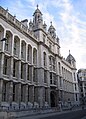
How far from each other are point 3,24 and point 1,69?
329 inches

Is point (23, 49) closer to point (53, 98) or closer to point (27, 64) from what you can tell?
point (27, 64)

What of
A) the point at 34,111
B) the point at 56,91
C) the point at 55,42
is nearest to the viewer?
the point at 34,111

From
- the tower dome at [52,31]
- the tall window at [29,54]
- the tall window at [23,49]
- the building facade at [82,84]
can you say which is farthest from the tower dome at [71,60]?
the tall window at [23,49]

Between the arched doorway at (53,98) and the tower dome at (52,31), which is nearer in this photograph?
the arched doorway at (53,98)

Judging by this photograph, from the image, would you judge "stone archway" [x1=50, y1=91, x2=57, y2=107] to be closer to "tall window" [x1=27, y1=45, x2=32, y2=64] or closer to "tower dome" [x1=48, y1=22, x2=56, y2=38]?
"tall window" [x1=27, y1=45, x2=32, y2=64]

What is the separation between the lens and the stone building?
1217 inches

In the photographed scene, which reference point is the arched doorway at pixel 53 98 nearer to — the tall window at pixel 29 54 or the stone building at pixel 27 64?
the stone building at pixel 27 64

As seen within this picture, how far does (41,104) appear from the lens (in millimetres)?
38844

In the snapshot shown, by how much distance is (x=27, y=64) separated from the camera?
121ft

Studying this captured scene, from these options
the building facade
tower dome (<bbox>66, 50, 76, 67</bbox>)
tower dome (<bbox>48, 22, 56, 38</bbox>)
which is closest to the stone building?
tower dome (<bbox>48, 22, 56, 38</bbox>)

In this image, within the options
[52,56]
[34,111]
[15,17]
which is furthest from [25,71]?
[52,56]

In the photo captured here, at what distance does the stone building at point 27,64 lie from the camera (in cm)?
3092

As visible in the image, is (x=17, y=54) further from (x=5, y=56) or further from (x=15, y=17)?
(x=15, y=17)

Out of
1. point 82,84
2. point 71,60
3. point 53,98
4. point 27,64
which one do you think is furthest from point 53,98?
point 82,84
